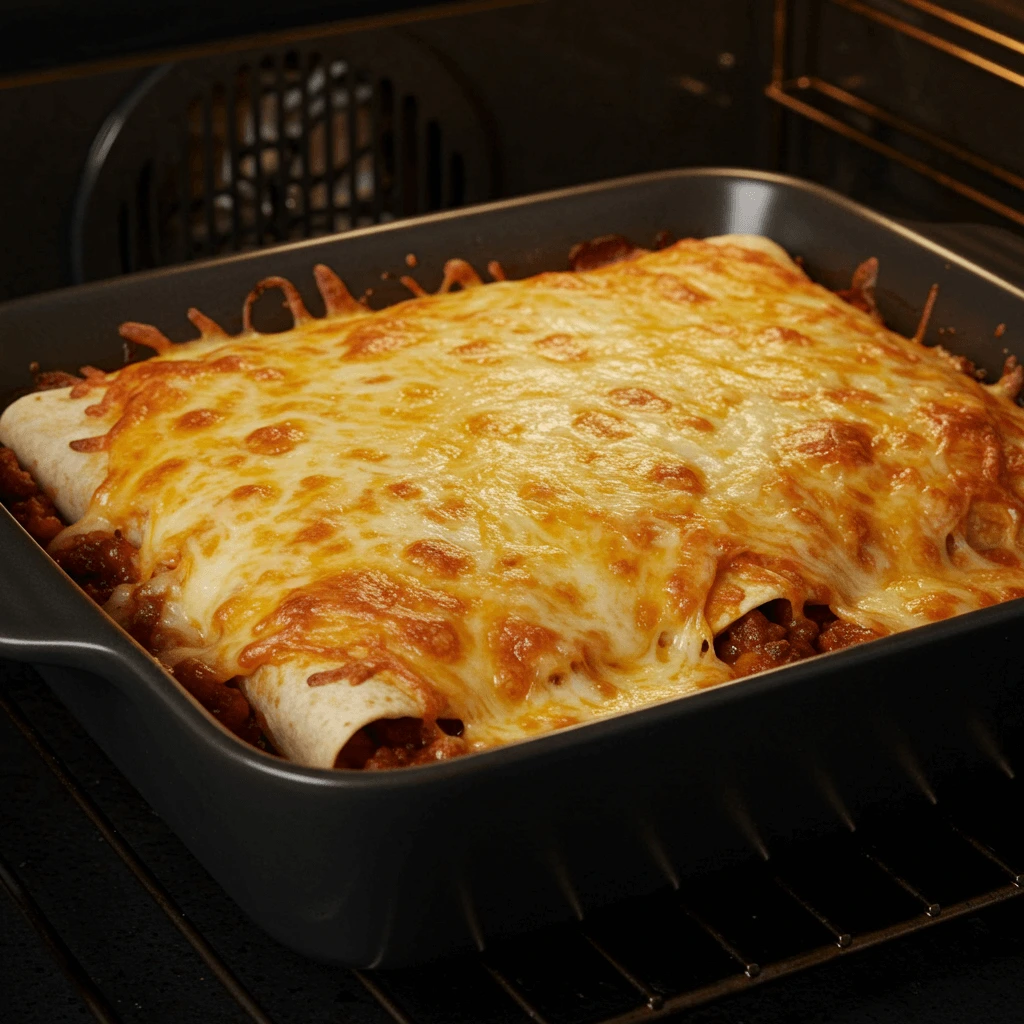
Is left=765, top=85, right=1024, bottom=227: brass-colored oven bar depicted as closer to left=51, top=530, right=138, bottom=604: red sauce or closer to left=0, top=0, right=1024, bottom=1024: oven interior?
left=0, top=0, right=1024, bottom=1024: oven interior

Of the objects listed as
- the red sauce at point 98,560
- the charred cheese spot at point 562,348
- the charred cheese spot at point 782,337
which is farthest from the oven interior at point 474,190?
the charred cheese spot at point 562,348

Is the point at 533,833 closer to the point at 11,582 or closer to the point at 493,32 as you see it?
the point at 11,582

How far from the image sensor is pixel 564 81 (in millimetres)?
1972

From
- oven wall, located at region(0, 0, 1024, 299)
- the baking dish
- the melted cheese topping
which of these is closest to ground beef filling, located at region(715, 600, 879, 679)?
the melted cheese topping

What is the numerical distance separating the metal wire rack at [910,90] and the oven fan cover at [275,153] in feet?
1.28

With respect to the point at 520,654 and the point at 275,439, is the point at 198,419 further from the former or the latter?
the point at 520,654

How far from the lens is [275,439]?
4.80 ft

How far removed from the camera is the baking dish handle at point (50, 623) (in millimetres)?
1138

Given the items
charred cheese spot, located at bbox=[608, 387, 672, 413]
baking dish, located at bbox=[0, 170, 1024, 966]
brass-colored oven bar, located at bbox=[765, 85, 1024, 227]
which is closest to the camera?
baking dish, located at bbox=[0, 170, 1024, 966]

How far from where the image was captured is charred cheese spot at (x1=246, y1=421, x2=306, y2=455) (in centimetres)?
145

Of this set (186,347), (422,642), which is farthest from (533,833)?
(186,347)

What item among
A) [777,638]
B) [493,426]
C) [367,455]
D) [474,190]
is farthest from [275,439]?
[474,190]

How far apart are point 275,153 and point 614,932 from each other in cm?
99

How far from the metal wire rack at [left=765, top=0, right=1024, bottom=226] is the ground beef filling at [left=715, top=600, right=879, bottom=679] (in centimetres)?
67
